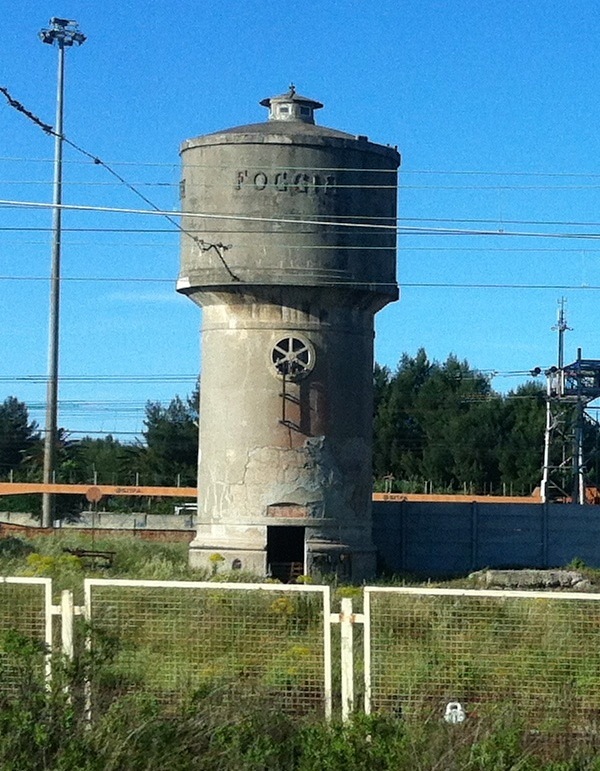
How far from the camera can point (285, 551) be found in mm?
28297

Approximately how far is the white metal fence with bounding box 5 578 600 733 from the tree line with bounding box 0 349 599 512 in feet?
181

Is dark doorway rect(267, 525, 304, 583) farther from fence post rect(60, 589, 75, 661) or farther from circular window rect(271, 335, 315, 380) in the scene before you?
fence post rect(60, 589, 75, 661)

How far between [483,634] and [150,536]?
24.9 metres

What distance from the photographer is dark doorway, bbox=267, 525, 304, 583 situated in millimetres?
27562

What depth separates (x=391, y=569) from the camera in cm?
3058

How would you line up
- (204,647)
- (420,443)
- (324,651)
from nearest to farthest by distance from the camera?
(324,651), (204,647), (420,443)

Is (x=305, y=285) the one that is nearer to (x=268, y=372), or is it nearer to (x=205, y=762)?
(x=268, y=372)

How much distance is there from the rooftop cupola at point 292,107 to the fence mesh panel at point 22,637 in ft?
61.5

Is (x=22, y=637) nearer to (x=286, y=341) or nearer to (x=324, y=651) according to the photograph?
(x=324, y=651)

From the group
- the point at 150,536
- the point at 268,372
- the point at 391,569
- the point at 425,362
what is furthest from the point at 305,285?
the point at 425,362

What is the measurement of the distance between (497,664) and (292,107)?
20.4 metres

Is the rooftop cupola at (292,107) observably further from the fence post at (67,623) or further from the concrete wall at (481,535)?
the fence post at (67,623)

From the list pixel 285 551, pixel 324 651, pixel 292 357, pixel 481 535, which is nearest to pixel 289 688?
pixel 324 651

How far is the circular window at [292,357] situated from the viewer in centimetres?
2778
